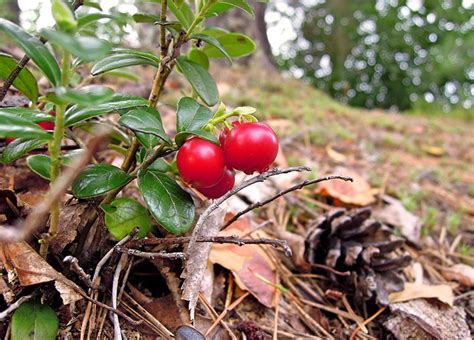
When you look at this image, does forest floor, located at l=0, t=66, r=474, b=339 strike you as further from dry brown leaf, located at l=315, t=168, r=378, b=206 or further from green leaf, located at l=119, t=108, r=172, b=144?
green leaf, located at l=119, t=108, r=172, b=144

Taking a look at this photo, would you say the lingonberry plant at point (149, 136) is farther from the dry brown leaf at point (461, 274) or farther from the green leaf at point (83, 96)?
the dry brown leaf at point (461, 274)

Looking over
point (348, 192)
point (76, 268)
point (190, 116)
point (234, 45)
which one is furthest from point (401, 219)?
point (76, 268)

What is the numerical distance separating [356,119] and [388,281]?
2.80 metres

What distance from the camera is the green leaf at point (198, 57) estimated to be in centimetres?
127

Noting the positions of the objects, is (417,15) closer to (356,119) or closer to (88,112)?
(356,119)

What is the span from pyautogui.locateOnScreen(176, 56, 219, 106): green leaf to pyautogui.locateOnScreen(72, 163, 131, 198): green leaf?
0.29 m

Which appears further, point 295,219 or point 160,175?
point 295,219

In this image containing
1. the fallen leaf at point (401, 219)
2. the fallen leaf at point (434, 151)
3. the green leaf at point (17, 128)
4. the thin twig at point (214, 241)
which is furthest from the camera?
the fallen leaf at point (434, 151)

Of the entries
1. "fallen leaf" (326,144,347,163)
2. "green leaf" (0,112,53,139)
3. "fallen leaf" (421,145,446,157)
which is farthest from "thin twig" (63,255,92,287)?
"fallen leaf" (421,145,446,157)

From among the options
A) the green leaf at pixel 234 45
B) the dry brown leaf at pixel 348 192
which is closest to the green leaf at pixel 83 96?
the green leaf at pixel 234 45

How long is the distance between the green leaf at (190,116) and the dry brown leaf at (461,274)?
1.24 m

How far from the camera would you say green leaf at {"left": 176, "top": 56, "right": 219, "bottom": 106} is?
1.13m

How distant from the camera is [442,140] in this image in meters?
4.05

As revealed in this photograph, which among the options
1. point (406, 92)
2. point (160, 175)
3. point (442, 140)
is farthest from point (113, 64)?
point (406, 92)
